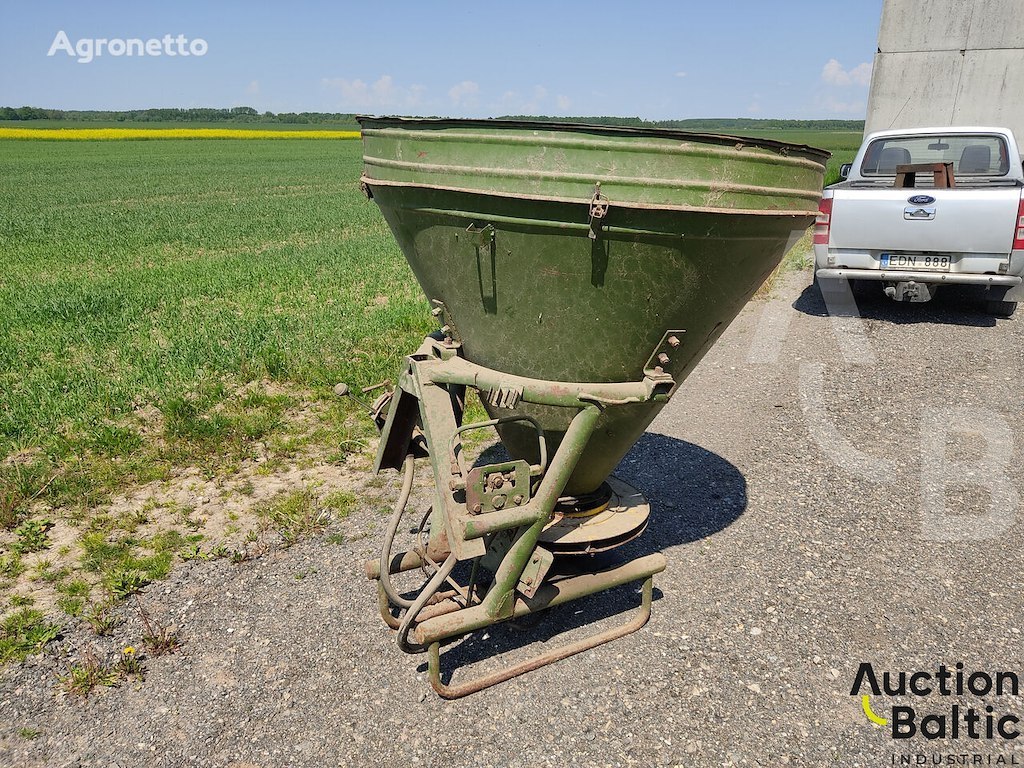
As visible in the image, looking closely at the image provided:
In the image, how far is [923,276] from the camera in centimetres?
728

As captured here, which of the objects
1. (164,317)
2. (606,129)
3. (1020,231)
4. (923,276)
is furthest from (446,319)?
(1020,231)

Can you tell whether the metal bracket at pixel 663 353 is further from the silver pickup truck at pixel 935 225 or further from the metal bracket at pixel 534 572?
the silver pickup truck at pixel 935 225

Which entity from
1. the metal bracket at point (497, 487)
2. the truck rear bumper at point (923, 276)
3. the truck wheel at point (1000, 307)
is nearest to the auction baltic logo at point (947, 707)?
the metal bracket at point (497, 487)

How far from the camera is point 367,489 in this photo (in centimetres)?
433

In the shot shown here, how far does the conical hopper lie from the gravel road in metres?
0.99

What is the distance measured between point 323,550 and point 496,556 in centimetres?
115

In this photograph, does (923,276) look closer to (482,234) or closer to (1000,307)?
(1000,307)

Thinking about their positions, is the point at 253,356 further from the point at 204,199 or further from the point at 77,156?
the point at 77,156

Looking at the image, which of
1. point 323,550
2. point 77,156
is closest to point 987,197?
point 323,550

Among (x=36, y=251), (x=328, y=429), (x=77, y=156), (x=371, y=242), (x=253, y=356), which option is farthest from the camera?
(x=77, y=156)

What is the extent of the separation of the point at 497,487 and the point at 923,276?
642cm

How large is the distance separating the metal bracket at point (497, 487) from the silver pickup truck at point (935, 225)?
498 cm

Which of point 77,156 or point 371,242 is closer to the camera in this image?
point 371,242

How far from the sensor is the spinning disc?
3.01 meters
